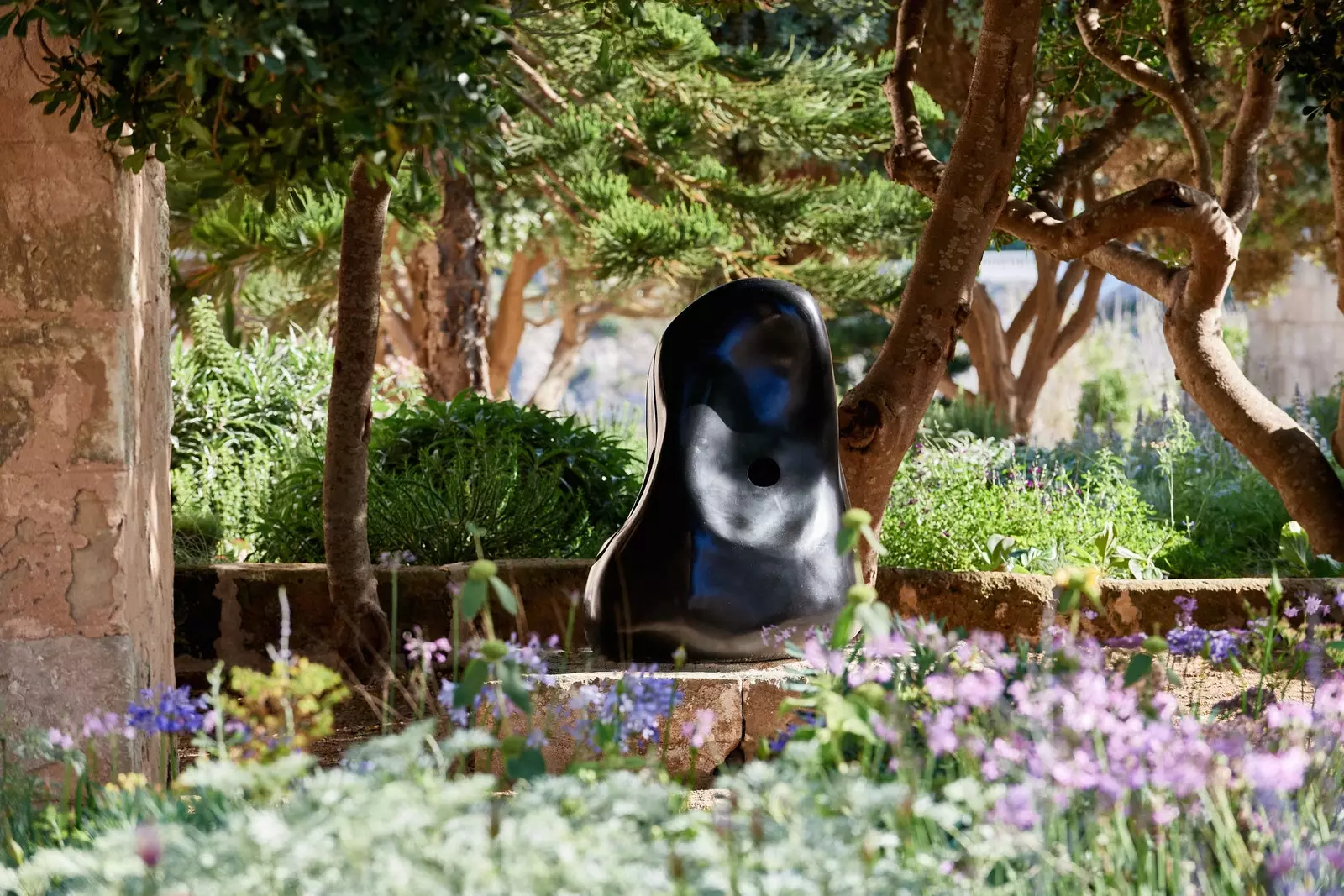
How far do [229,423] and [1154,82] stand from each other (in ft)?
14.5

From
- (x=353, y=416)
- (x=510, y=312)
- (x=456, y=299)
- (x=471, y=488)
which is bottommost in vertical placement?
(x=471, y=488)

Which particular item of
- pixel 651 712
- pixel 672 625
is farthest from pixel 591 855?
pixel 672 625

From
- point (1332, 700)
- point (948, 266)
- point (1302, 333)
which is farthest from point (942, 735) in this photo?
point (1302, 333)

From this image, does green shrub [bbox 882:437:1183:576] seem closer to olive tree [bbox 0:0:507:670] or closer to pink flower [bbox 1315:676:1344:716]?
pink flower [bbox 1315:676:1344:716]

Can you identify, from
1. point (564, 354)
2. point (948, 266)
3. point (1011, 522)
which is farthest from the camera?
point (564, 354)

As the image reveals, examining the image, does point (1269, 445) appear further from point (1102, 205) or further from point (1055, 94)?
point (1055, 94)

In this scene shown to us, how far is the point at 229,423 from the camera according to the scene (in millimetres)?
6734

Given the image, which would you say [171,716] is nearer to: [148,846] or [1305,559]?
[148,846]

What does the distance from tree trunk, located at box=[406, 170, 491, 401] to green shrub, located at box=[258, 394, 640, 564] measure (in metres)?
3.28

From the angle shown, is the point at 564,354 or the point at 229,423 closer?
the point at 229,423

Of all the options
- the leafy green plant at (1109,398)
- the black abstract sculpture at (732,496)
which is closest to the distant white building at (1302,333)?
the leafy green plant at (1109,398)

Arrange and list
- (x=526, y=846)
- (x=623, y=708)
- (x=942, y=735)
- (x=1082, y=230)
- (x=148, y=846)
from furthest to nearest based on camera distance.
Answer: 1. (x=1082, y=230)
2. (x=623, y=708)
3. (x=942, y=735)
4. (x=526, y=846)
5. (x=148, y=846)

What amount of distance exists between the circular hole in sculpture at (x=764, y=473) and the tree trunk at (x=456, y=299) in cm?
604

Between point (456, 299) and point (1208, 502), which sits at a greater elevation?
point (456, 299)
